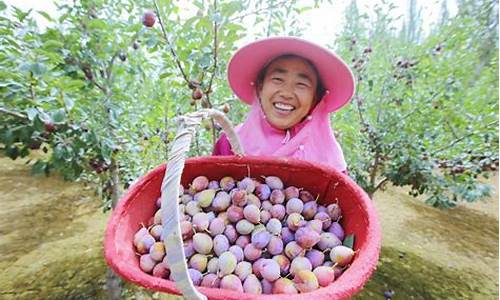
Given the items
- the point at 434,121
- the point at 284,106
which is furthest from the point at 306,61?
the point at 434,121

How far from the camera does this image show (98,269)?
6.83 feet

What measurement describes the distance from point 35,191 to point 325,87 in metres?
3.44

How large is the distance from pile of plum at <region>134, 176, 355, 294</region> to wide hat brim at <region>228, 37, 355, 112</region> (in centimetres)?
37

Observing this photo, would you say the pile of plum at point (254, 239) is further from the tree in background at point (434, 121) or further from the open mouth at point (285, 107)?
the tree in background at point (434, 121)

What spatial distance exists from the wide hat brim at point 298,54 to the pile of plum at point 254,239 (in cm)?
37

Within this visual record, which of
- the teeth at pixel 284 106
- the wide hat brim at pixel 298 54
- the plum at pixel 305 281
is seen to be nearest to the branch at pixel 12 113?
the wide hat brim at pixel 298 54

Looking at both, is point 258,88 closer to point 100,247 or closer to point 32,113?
point 32,113

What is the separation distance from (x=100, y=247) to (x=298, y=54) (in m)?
2.09

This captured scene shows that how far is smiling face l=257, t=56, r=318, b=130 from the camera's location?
995 mm

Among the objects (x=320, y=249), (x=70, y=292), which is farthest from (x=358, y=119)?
(x=70, y=292)

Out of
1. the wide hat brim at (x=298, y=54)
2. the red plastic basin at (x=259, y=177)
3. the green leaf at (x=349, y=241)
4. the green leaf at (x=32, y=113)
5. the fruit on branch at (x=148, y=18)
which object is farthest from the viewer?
the fruit on branch at (x=148, y=18)

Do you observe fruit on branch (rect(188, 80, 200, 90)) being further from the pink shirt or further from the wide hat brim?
the pink shirt

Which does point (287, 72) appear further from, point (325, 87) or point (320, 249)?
point (320, 249)

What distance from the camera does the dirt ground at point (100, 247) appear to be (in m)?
1.96
